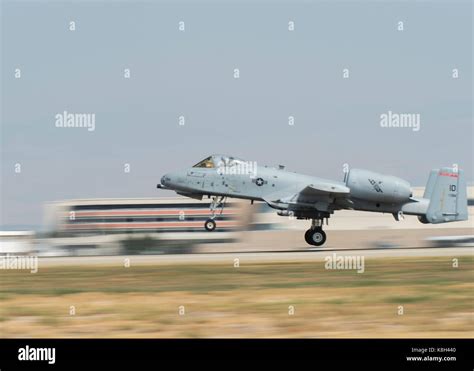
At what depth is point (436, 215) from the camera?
1389 inches

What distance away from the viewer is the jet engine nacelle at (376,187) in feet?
112

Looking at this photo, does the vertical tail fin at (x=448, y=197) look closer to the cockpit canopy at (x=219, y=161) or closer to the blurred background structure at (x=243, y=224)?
the cockpit canopy at (x=219, y=161)

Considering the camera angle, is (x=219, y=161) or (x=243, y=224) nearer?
(x=219, y=161)

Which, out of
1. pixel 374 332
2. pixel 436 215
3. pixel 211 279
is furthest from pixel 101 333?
pixel 436 215

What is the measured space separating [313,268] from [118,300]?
920 centimetres

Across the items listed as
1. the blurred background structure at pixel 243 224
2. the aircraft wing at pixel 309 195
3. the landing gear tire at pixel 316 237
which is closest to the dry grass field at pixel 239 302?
the aircraft wing at pixel 309 195

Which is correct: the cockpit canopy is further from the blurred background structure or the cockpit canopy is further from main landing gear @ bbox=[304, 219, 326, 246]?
the blurred background structure

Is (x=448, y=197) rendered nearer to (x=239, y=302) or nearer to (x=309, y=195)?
(x=309, y=195)

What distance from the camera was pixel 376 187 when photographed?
34219mm

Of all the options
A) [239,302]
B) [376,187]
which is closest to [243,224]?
[376,187]

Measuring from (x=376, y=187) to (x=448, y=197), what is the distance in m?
3.51

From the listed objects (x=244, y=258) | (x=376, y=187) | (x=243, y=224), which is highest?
(x=376, y=187)

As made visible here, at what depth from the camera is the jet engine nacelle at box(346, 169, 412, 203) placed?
112ft

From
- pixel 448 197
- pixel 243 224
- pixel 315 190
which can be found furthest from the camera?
pixel 243 224
